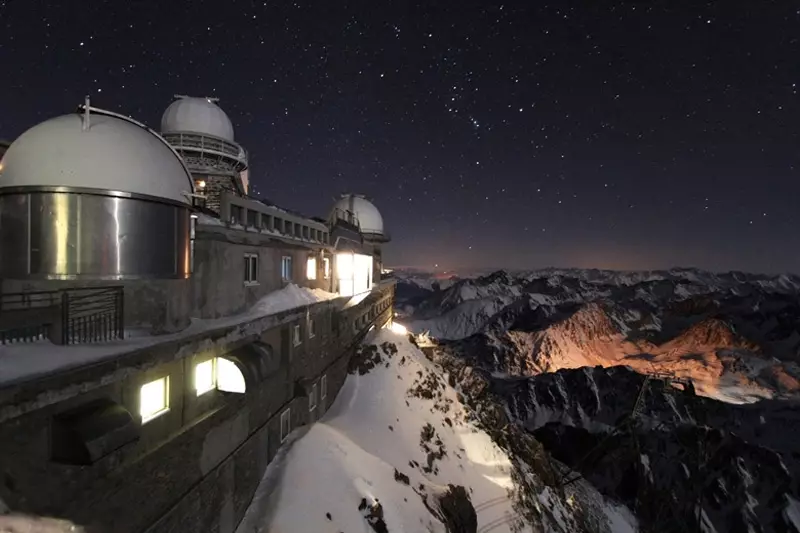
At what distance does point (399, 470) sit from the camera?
57.6 ft

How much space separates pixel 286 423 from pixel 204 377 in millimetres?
5966

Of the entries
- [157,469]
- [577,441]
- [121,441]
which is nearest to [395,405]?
[157,469]

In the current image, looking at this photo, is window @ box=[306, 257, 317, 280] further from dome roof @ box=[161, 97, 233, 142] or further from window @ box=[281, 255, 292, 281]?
dome roof @ box=[161, 97, 233, 142]

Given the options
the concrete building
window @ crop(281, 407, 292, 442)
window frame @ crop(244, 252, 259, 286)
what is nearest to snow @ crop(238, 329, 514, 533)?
window @ crop(281, 407, 292, 442)

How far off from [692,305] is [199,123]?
9167 inches

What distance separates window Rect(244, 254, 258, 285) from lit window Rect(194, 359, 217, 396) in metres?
3.85

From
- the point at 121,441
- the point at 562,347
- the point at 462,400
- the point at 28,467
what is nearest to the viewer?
the point at 28,467

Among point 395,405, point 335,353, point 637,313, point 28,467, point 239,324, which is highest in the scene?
point 239,324

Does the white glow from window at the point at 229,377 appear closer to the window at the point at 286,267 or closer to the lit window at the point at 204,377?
the lit window at the point at 204,377

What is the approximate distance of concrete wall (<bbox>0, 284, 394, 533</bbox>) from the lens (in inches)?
245

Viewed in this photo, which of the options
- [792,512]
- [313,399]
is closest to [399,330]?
[313,399]

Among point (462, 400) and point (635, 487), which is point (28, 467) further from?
point (635, 487)

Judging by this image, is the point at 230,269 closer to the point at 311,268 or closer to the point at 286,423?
the point at 286,423

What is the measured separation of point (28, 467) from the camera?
627 centimetres
